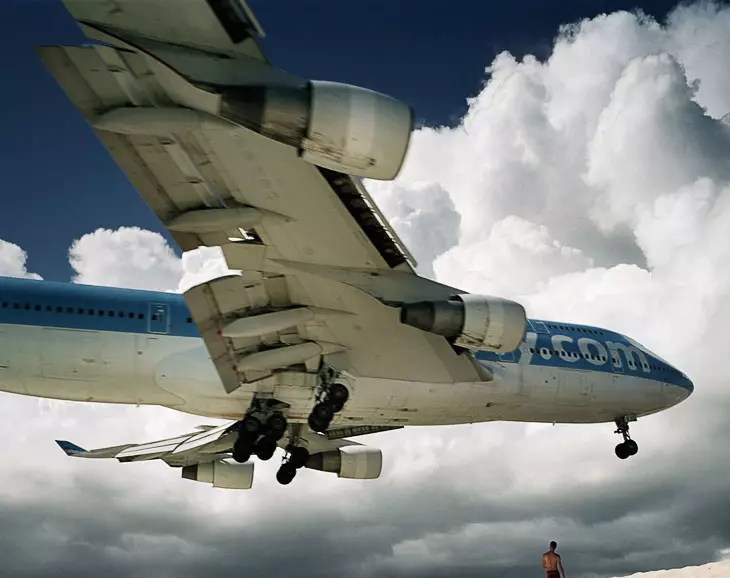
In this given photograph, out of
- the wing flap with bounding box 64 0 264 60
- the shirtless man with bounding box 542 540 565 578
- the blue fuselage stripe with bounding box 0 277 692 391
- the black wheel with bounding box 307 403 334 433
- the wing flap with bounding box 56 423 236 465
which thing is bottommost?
the shirtless man with bounding box 542 540 565 578

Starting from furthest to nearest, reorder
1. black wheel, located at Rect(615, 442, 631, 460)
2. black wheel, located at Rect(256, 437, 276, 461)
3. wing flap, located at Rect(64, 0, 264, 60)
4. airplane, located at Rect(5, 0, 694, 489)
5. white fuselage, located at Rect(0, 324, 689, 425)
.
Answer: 1. black wheel, located at Rect(615, 442, 631, 460)
2. black wheel, located at Rect(256, 437, 276, 461)
3. white fuselage, located at Rect(0, 324, 689, 425)
4. airplane, located at Rect(5, 0, 694, 489)
5. wing flap, located at Rect(64, 0, 264, 60)

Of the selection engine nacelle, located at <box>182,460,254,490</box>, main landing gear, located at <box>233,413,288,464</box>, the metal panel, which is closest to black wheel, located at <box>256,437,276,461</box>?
main landing gear, located at <box>233,413,288,464</box>

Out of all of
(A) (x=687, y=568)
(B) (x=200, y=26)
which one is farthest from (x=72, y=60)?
(A) (x=687, y=568)

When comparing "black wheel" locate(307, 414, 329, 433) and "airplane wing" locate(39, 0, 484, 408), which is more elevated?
"airplane wing" locate(39, 0, 484, 408)

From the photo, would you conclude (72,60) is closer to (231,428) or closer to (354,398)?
(354,398)

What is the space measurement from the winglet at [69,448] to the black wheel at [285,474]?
6.80 meters

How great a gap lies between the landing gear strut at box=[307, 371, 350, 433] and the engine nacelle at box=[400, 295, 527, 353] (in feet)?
13.4

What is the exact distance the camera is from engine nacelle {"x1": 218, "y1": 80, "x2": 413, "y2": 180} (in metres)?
7.88

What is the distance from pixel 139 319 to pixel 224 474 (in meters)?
8.50

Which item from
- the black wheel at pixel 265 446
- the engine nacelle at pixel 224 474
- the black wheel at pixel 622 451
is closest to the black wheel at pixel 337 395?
the black wheel at pixel 265 446

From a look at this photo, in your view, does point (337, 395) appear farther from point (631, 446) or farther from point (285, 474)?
point (631, 446)

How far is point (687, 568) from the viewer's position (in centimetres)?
1912

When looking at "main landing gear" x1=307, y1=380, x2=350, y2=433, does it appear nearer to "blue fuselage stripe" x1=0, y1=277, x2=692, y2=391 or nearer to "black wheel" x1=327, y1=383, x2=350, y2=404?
"black wheel" x1=327, y1=383, x2=350, y2=404

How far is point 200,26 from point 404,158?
2449 mm
